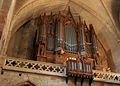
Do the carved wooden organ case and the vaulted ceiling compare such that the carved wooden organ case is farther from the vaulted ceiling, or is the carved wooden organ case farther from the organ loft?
the vaulted ceiling

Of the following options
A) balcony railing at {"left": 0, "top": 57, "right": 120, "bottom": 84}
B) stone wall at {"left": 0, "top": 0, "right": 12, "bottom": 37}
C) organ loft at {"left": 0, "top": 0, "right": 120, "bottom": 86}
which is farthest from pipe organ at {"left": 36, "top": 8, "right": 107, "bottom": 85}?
stone wall at {"left": 0, "top": 0, "right": 12, "bottom": 37}

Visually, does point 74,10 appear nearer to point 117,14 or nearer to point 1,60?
point 117,14

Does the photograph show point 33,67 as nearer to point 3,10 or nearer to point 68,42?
point 3,10

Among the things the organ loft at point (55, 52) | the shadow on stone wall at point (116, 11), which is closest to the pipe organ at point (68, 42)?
the organ loft at point (55, 52)

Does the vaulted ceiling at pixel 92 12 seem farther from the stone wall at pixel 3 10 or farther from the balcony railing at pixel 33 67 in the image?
the stone wall at pixel 3 10

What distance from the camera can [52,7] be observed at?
13383mm

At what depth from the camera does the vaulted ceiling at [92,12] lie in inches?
486

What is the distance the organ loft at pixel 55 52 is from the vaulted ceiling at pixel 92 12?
9 cm

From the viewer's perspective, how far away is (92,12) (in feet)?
43.4

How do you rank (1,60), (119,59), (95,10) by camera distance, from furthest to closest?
1. (95,10)
2. (119,59)
3. (1,60)

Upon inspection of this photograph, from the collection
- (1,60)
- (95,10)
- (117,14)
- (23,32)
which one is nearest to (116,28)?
(117,14)

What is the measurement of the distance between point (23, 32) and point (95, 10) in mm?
4167

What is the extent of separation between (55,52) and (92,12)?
365cm

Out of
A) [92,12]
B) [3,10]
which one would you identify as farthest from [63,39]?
[3,10]
